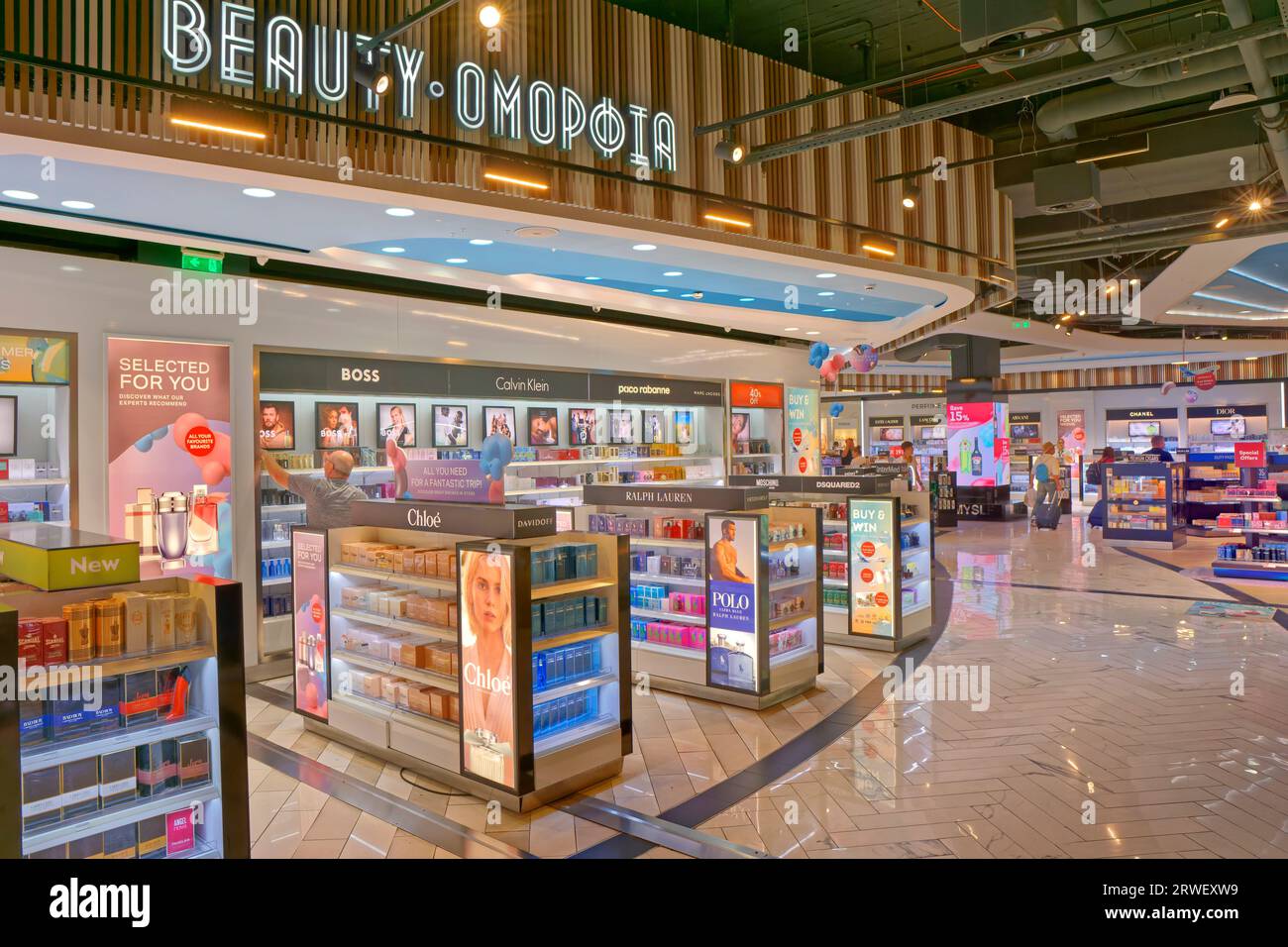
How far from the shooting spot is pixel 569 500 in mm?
10234

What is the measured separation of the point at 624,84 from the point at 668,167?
25.8 inches

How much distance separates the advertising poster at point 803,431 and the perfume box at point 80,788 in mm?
11260

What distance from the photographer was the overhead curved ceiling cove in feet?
16.0

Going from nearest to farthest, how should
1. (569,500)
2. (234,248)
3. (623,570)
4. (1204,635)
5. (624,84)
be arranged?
(623,570) < (624,84) < (234,248) < (1204,635) < (569,500)

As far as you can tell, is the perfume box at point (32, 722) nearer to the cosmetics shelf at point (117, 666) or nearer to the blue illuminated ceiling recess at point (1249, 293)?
the cosmetics shelf at point (117, 666)

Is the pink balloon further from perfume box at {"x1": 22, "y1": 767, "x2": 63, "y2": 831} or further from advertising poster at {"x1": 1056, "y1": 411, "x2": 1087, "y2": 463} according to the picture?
advertising poster at {"x1": 1056, "y1": 411, "x2": 1087, "y2": 463}

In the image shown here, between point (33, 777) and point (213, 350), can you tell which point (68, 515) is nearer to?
point (213, 350)

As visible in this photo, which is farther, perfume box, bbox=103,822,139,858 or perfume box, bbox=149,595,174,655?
perfume box, bbox=149,595,174,655

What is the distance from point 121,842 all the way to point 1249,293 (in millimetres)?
18621

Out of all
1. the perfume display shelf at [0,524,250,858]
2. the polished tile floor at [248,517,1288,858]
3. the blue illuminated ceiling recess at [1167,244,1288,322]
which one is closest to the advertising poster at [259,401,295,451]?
the polished tile floor at [248,517,1288,858]

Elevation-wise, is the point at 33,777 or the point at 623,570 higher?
the point at 623,570

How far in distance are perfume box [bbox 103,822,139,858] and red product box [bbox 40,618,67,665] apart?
66 centimetres

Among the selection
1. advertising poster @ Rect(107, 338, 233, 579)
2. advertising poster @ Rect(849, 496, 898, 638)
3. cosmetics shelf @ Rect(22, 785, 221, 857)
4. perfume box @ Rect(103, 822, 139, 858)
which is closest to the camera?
cosmetics shelf @ Rect(22, 785, 221, 857)
